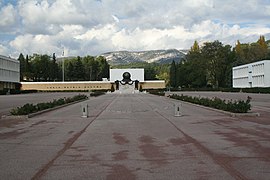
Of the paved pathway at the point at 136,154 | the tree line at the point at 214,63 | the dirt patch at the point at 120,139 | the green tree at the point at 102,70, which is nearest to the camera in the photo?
the paved pathway at the point at 136,154

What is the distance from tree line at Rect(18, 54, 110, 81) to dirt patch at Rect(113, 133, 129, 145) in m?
128

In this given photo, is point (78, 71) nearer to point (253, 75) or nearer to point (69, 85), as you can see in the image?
point (69, 85)

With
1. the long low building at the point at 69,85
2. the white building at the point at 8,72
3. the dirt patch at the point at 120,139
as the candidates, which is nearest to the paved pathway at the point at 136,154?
the dirt patch at the point at 120,139

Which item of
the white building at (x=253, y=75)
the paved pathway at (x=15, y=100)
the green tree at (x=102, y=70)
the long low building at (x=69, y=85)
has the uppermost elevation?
the green tree at (x=102, y=70)

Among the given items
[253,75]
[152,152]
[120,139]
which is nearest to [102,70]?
[253,75]

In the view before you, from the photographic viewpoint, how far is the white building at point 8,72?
380 feet

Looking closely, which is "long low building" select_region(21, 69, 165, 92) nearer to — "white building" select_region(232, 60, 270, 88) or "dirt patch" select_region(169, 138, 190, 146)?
"white building" select_region(232, 60, 270, 88)

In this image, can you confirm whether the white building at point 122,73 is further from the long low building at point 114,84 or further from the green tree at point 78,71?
the green tree at point 78,71

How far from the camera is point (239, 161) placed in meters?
9.63

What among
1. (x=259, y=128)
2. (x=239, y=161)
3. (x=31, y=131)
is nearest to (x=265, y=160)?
(x=239, y=161)

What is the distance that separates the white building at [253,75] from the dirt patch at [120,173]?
99894mm

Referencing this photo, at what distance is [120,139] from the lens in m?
14.0

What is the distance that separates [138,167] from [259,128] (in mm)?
10031

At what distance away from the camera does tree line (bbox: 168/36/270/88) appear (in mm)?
123750
